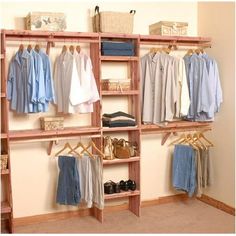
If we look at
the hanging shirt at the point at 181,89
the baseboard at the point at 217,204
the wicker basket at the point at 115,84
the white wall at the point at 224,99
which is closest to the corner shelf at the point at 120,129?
the wicker basket at the point at 115,84

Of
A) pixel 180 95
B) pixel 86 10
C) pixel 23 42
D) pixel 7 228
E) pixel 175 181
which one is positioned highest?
pixel 86 10

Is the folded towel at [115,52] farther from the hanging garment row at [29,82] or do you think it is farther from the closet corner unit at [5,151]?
the closet corner unit at [5,151]

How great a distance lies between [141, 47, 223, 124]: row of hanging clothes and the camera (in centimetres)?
393

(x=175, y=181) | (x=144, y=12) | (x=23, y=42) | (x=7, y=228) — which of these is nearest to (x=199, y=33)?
(x=144, y=12)

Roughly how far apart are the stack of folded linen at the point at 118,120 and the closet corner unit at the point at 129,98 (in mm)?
44

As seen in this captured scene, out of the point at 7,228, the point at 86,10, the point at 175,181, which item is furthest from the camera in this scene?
the point at 175,181

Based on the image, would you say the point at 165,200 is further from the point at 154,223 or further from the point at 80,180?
the point at 80,180

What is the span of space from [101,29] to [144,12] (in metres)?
0.73

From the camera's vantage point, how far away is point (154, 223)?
372cm

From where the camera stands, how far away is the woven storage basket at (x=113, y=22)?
3.71 meters

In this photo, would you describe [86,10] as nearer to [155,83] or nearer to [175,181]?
[155,83]

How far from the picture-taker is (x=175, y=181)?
4184 millimetres

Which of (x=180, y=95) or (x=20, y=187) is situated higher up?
(x=180, y=95)

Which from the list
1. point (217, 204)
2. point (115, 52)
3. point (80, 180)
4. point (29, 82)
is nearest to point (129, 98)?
point (115, 52)
